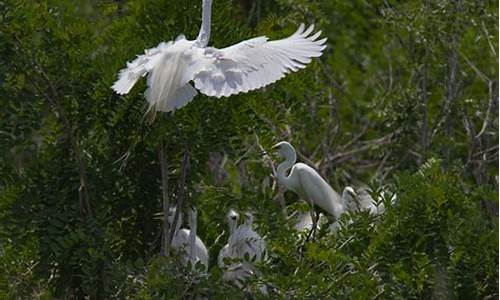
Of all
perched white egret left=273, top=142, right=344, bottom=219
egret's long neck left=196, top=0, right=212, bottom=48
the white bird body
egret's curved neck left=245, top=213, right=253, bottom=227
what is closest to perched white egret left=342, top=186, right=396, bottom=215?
perched white egret left=273, top=142, right=344, bottom=219

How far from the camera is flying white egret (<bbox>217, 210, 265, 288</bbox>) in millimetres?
5016

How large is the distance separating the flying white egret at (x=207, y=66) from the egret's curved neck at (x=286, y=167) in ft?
2.20

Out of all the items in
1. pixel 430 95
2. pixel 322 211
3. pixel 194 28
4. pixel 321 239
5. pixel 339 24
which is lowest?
pixel 339 24

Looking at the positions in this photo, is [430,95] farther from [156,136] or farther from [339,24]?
[156,136]

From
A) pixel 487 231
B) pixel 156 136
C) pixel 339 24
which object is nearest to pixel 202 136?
pixel 156 136

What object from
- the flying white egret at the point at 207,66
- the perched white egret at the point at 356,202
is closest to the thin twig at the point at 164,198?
the flying white egret at the point at 207,66

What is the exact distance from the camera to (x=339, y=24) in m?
9.16

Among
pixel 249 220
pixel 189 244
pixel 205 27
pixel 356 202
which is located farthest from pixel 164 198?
pixel 356 202

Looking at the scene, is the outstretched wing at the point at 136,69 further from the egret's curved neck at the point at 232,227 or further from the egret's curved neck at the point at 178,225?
the egret's curved neck at the point at 232,227

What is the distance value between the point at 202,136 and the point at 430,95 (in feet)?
8.46

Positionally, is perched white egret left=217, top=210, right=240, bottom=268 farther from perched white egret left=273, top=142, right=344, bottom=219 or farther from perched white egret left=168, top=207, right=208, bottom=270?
perched white egret left=273, top=142, right=344, bottom=219

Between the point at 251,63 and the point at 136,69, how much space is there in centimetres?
39

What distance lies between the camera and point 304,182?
563cm

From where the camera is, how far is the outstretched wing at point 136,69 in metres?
4.88
